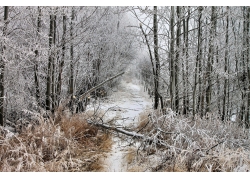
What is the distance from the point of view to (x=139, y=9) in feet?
16.1

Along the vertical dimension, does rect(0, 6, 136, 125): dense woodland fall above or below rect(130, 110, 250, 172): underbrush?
above

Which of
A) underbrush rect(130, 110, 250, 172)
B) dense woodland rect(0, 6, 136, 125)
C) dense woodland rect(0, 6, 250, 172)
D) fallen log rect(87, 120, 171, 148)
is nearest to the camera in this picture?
underbrush rect(130, 110, 250, 172)

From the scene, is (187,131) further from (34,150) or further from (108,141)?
(34,150)

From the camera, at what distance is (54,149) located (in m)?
3.22

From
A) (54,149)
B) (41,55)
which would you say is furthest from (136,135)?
(41,55)

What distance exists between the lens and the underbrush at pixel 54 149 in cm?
287

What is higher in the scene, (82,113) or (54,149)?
(82,113)

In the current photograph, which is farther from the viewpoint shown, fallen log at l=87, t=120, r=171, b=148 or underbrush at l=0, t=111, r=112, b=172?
fallen log at l=87, t=120, r=171, b=148

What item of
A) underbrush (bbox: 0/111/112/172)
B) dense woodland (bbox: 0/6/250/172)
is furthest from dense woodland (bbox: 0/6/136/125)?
underbrush (bbox: 0/111/112/172)

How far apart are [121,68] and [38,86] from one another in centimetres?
504

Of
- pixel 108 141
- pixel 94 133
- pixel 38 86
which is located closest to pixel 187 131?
pixel 108 141

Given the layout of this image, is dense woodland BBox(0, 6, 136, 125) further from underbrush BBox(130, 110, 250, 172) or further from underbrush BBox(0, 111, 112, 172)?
underbrush BBox(130, 110, 250, 172)

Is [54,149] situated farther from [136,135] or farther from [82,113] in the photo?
[82,113]

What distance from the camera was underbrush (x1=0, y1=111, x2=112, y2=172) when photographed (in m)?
2.87
